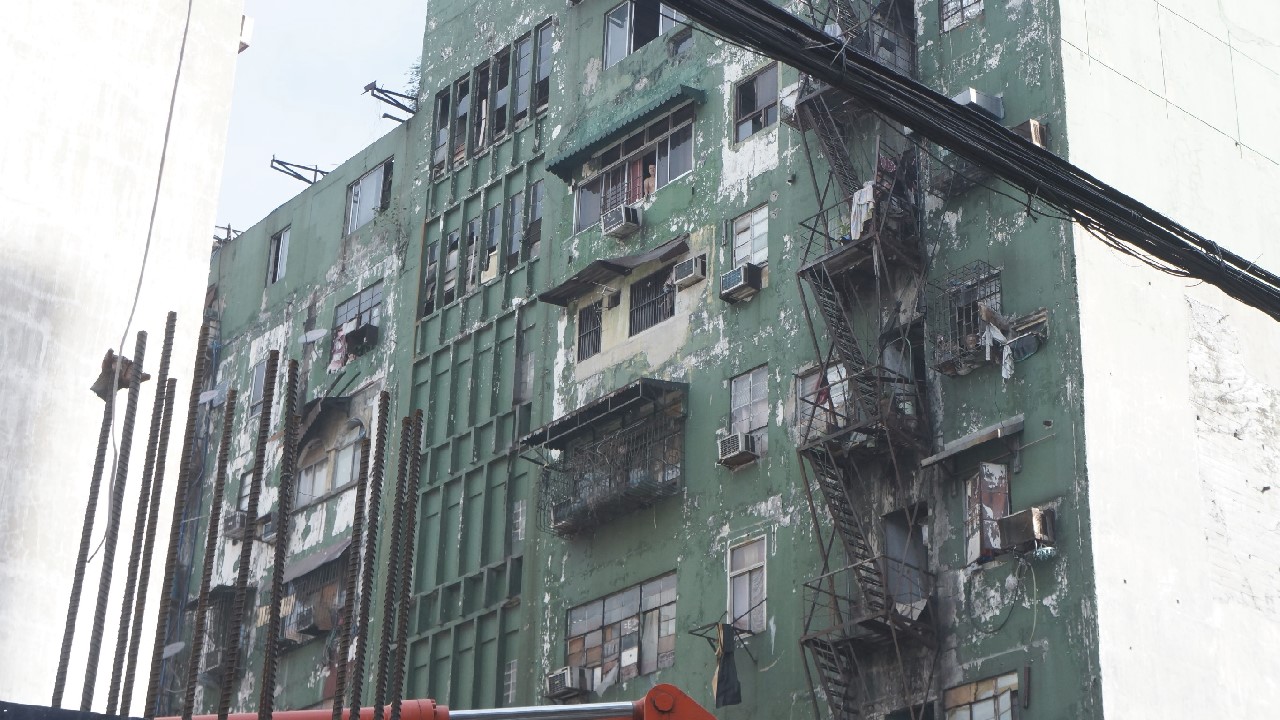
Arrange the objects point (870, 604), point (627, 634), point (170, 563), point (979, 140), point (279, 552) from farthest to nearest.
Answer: point (627, 634) < point (870, 604) < point (279, 552) < point (979, 140) < point (170, 563)

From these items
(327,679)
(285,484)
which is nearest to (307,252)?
(327,679)

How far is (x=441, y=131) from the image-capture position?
48.1 m

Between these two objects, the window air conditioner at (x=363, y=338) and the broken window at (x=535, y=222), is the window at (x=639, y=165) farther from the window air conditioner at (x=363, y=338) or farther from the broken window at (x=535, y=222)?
the window air conditioner at (x=363, y=338)

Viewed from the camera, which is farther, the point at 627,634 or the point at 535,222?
the point at 535,222

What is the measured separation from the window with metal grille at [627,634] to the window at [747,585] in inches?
61.8

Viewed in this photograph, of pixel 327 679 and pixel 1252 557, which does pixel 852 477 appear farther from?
pixel 327 679

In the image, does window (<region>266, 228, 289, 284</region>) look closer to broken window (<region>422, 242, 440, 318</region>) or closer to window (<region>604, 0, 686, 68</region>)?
broken window (<region>422, 242, 440, 318</region>)

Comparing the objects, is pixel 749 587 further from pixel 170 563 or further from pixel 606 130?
pixel 170 563

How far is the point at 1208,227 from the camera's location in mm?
34875

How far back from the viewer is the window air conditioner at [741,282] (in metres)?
36.4

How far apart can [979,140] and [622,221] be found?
2410 centimetres

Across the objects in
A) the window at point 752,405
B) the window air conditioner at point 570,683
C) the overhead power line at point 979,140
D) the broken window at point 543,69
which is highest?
the broken window at point 543,69

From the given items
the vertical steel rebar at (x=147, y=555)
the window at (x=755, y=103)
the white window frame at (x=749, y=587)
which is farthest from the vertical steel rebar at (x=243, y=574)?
the window at (x=755, y=103)

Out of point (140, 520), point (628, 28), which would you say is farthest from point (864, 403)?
point (140, 520)
